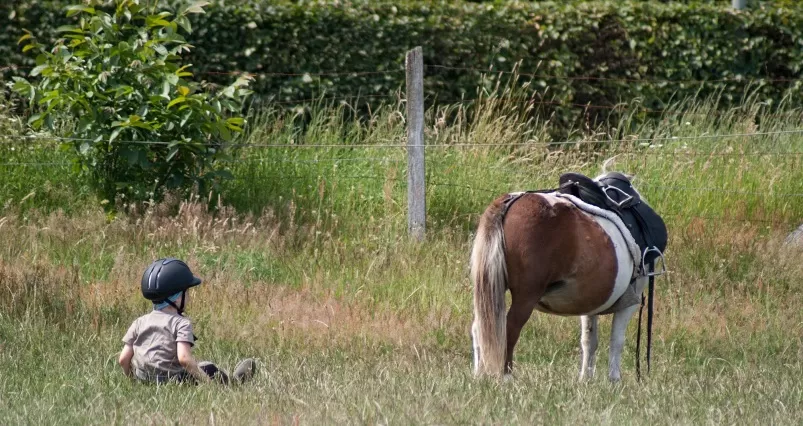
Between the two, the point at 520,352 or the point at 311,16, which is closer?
the point at 520,352

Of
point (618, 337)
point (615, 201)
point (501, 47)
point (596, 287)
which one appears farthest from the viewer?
A: point (501, 47)

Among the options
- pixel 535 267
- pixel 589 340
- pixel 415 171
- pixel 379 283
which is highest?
pixel 535 267

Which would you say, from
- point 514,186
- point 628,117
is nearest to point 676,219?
point 514,186

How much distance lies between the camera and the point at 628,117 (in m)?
12.8

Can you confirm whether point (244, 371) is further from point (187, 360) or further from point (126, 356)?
point (126, 356)

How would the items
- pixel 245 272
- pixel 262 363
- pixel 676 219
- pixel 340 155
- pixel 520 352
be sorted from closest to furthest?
1. pixel 262 363
2. pixel 520 352
3. pixel 245 272
4. pixel 676 219
5. pixel 340 155

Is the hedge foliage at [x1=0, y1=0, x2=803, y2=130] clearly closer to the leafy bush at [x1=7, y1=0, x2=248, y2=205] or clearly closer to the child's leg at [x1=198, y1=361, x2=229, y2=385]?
the leafy bush at [x1=7, y1=0, x2=248, y2=205]

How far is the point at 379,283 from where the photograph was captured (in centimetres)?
881

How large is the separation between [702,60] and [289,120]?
5316mm

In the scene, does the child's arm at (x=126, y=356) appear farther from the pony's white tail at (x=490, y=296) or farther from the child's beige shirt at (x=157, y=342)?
the pony's white tail at (x=490, y=296)

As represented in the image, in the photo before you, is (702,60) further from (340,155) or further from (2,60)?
(2,60)

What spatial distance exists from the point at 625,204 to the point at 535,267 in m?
0.92

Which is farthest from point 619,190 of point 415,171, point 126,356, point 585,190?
point 415,171

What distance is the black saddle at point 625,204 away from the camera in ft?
21.2
